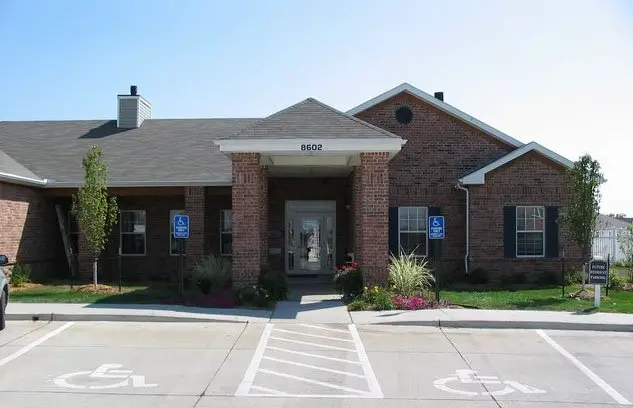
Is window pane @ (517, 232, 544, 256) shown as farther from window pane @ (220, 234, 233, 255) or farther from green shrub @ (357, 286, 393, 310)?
window pane @ (220, 234, 233, 255)

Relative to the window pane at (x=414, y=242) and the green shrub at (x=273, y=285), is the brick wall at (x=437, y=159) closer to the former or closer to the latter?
the window pane at (x=414, y=242)

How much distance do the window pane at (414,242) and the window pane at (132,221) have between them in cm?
843

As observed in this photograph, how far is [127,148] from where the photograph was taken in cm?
2183

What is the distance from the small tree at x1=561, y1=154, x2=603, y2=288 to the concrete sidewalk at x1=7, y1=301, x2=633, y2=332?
3.45 meters

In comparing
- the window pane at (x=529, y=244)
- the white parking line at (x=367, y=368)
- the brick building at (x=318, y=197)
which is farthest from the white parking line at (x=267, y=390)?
the window pane at (x=529, y=244)

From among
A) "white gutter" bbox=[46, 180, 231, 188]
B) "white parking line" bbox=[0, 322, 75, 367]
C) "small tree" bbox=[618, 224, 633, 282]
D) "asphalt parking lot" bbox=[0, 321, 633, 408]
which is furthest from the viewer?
"small tree" bbox=[618, 224, 633, 282]

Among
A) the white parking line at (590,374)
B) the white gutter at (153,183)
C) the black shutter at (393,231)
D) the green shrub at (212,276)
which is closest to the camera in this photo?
the white parking line at (590,374)

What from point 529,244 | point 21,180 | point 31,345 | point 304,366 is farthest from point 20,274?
point 529,244

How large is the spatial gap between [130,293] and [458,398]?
1063 cm

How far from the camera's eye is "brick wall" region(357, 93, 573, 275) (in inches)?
798

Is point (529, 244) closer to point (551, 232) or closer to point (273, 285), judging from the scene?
point (551, 232)

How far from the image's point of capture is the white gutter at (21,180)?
17256 millimetres

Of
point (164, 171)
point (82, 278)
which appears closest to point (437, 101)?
point (164, 171)

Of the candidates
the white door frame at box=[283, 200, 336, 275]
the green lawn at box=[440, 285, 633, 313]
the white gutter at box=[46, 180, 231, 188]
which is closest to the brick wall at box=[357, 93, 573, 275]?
the white door frame at box=[283, 200, 336, 275]
